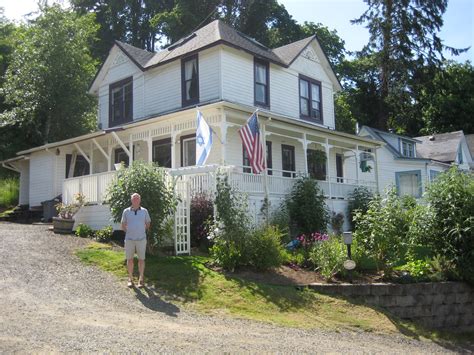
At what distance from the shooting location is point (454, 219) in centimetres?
1322

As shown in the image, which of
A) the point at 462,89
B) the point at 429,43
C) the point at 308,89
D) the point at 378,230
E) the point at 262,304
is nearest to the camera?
the point at 262,304

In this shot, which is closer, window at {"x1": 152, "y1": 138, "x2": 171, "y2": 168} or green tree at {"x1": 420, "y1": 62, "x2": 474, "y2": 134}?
window at {"x1": 152, "y1": 138, "x2": 171, "y2": 168}

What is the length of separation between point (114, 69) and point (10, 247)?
13153 mm

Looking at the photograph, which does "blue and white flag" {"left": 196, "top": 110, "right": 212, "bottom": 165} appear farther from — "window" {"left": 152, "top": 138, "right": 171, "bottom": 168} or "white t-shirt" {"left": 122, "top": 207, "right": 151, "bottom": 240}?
"window" {"left": 152, "top": 138, "right": 171, "bottom": 168}

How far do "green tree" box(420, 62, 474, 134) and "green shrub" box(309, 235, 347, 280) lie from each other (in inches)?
1579

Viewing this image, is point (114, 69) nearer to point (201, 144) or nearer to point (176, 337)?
point (201, 144)

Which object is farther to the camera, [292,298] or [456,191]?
[456,191]

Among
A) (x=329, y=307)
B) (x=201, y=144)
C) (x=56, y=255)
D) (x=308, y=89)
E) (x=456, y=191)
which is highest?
(x=308, y=89)

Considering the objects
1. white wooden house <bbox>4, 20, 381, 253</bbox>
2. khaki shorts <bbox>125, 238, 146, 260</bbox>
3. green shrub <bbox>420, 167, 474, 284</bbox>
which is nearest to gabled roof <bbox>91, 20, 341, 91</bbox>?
white wooden house <bbox>4, 20, 381, 253</bbox>

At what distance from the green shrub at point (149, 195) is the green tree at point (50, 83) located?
17.0m

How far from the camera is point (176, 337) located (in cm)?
750

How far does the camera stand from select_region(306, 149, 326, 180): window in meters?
22.3

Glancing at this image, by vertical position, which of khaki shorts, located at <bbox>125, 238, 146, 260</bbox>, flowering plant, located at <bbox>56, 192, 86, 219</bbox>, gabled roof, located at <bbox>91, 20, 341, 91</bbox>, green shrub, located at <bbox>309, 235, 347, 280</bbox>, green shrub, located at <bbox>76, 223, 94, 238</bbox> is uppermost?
gabled roof, located at <bbox>91, 20, 341, 91</bbox>

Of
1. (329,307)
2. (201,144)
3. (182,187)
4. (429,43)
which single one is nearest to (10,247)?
(182,187)
